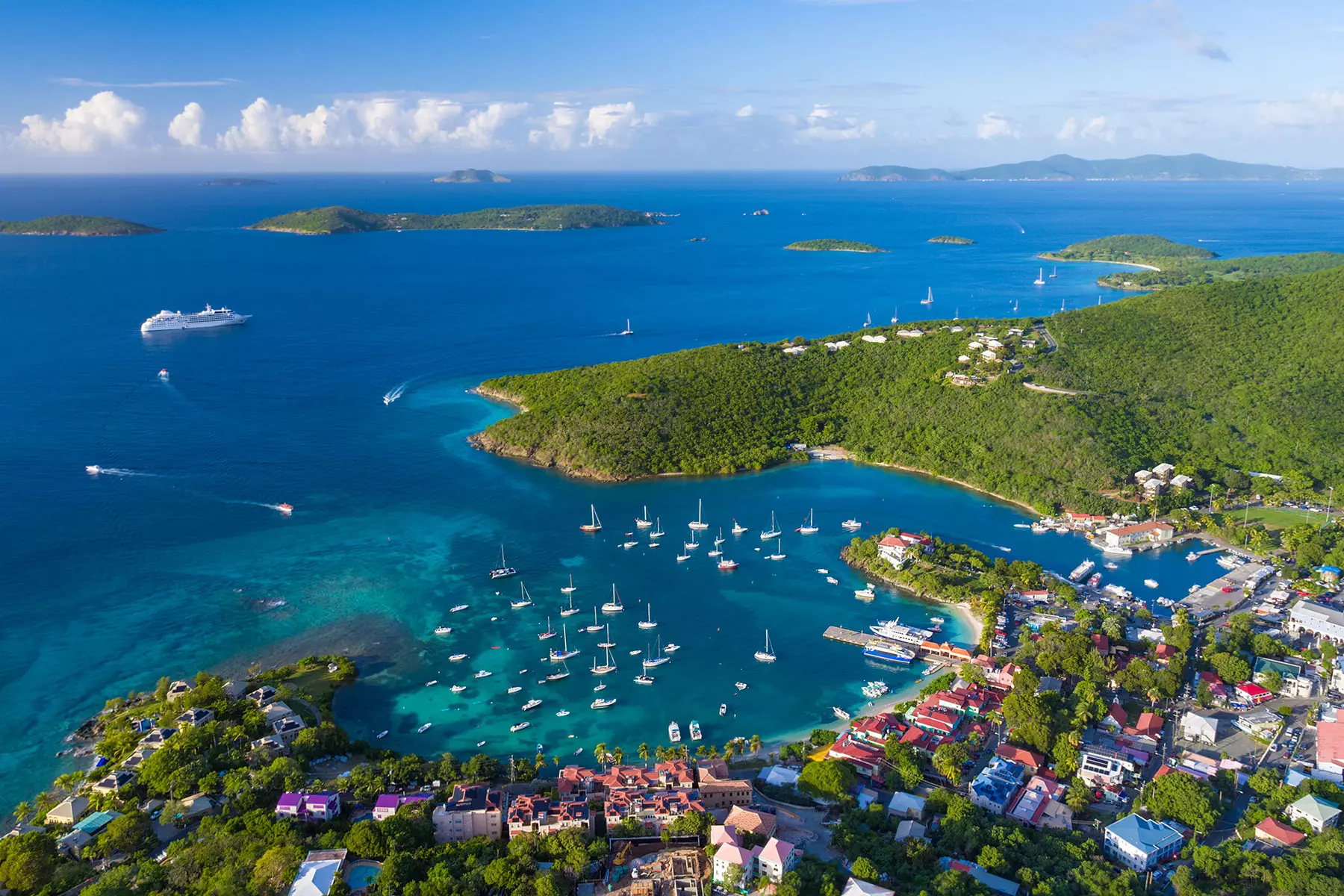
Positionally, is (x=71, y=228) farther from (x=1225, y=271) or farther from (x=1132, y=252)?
(x=1225, y=271)

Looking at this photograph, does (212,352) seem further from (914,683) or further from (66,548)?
(914,683)

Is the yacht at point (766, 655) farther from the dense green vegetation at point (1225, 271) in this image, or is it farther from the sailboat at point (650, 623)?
the dense green vegetation at point (1225, 271)

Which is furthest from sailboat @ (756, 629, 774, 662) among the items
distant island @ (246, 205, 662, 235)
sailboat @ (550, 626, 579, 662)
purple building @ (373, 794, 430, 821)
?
distant island @ (246, 205, 662, 235)

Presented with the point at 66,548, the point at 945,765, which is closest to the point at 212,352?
the point at 66,548

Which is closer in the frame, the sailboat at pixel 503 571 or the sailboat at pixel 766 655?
the sailboat at pixel 766 655

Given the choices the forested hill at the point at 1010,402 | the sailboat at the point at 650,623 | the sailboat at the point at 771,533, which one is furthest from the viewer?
the forested hill at the point at 1010,402

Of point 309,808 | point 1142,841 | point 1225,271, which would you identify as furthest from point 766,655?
point 1225,271

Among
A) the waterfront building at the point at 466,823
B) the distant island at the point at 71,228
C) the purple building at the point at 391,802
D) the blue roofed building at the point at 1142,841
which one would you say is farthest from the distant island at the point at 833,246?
the waterfront building at the point at 466,823
